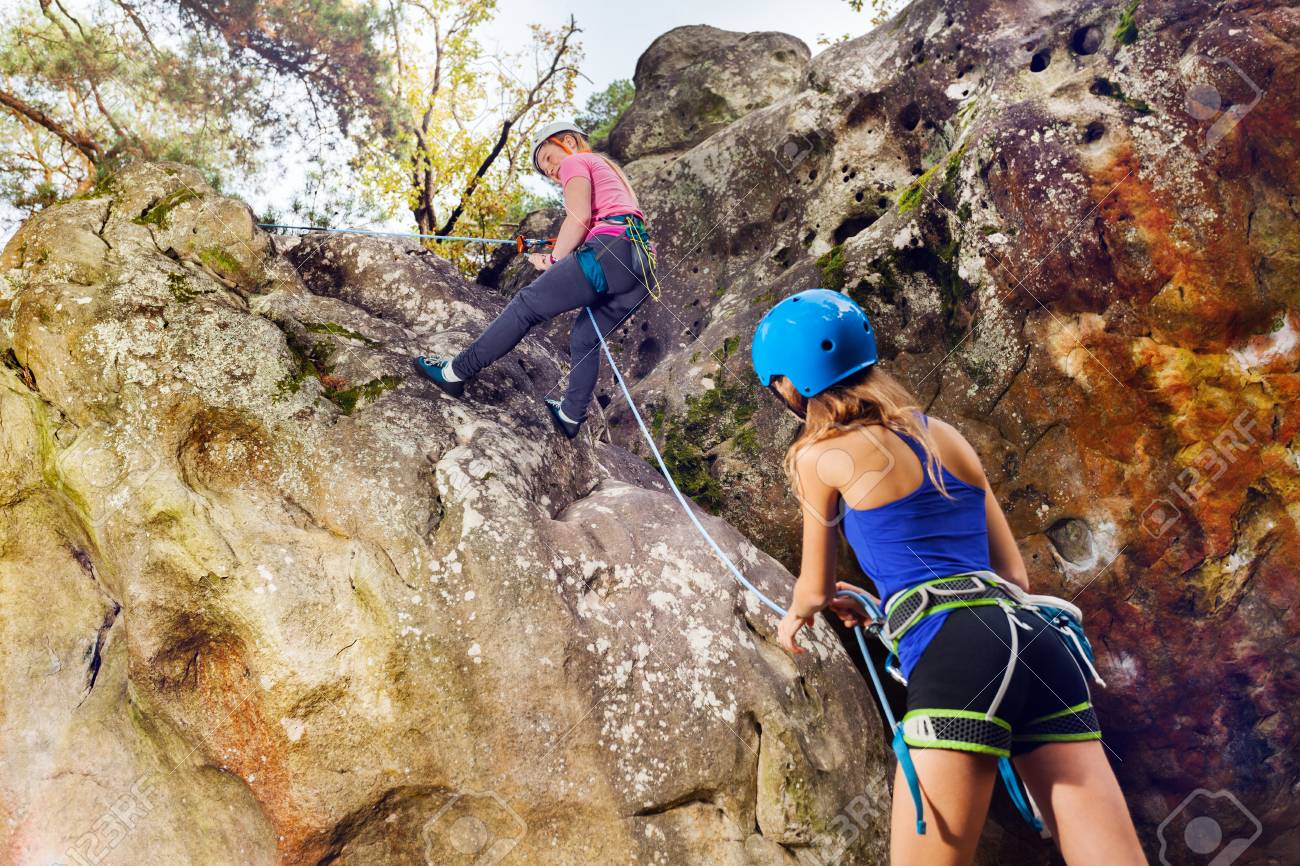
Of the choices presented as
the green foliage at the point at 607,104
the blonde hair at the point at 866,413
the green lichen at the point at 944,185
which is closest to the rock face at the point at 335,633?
the blonde hair at the point at 866,413

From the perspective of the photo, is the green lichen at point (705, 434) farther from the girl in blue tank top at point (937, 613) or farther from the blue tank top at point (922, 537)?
the blue tank top at point (922, 537)

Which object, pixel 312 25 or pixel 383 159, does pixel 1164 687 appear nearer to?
pixel 312 25

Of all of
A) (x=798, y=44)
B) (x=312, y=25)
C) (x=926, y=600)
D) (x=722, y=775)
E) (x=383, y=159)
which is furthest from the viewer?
(x=383, y=159)

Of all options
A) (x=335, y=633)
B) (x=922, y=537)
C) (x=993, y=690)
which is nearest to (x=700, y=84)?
(x=335, y=633)

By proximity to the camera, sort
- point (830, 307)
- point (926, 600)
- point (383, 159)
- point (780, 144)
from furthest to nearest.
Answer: point (383, 159) → point (780, 144) → point (830, 307) → point (926, 600)

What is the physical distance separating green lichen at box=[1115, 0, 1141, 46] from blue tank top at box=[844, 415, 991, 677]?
536cm

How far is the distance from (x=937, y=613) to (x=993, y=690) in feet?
0.95

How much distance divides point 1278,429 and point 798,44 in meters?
10.7

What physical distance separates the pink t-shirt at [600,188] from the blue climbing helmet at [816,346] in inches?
103

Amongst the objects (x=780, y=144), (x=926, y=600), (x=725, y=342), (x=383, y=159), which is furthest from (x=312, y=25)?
(x=926, y=600)

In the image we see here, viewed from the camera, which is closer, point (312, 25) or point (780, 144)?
point (780, 144)

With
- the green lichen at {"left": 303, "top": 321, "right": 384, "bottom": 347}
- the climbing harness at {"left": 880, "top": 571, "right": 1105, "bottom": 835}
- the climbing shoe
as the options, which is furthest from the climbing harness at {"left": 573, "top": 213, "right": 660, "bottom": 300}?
the climbing harness at {"left": 880, "top": 571, "right": 1105, "bottom": 835}

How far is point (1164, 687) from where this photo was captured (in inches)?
229

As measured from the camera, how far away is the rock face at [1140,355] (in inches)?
212
